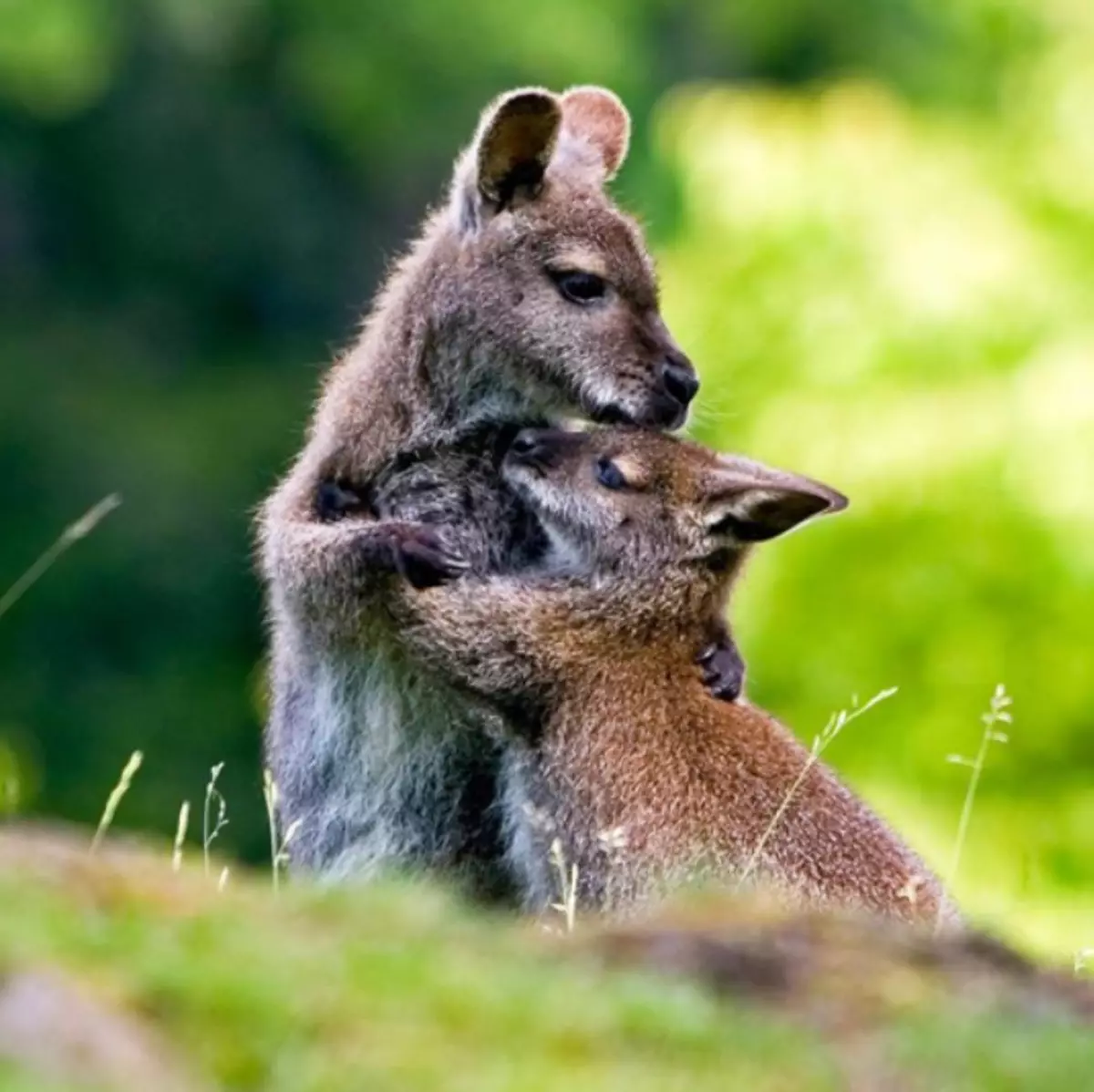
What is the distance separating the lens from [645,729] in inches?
298

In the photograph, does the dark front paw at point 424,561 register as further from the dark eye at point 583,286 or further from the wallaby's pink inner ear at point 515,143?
the wallaby's pink inner ear at point 515,143

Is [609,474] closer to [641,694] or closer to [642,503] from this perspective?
[642,503]

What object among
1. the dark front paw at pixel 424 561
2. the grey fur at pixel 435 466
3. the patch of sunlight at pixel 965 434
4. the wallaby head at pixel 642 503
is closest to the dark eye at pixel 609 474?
the wallaby head at pixel 642 503

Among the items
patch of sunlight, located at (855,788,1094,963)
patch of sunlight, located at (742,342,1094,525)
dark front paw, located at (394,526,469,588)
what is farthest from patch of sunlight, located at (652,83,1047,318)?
dark front paw, located at (394,526,469,588)

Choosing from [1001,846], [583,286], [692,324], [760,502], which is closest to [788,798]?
[760,502]

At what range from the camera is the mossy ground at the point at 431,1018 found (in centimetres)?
432

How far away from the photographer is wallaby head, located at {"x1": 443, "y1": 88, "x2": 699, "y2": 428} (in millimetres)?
8250

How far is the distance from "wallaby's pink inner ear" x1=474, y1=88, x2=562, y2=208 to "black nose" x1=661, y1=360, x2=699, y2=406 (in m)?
0.66

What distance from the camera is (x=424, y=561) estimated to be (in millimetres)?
7844

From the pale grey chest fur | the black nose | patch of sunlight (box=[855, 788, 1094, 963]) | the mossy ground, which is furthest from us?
patch of sunlight (box=[855, 788, 1094, 963])

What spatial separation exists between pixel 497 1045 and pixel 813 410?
42.7 feet

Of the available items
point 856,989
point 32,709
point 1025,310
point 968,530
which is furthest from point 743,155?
point 856,989

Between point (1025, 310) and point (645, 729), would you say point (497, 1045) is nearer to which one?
point (645, 729)

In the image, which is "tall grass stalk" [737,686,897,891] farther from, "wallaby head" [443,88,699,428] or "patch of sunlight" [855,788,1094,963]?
"patch of sunlight" [855,788,1094,963]
